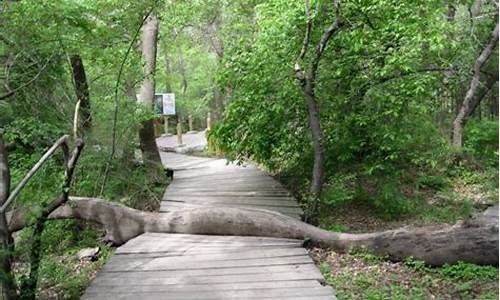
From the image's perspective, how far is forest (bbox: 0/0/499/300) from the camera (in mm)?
4867

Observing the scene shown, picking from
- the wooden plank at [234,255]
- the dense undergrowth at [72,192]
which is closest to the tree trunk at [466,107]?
the wooden plank at [234,255]

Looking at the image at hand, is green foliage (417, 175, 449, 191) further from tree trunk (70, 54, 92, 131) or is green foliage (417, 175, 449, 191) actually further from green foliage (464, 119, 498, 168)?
tree trunk (70, 54, 92, 131)

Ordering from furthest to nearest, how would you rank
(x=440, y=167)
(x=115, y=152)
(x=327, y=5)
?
1. (x=440, y=167)
2. (x=115, y=152)
3. (x=327, y=5)

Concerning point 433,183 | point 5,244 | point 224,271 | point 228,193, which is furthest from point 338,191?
point 5,244

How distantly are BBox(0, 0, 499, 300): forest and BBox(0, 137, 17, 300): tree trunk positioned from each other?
0.74 ft

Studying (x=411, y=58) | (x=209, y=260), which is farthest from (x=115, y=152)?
(x=411, y=58)

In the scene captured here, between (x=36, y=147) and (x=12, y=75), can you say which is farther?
(x=36, y=147)

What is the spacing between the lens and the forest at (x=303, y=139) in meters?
4.87

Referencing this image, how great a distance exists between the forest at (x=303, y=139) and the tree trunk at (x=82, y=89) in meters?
0.03

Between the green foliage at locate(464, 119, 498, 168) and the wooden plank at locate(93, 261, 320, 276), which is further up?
the green foliage at locate(464, 119, 498, 168)

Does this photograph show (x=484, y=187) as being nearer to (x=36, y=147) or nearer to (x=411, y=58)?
(x=411, y=58)

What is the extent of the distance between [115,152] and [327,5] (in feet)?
13.5

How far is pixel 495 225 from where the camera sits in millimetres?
4551

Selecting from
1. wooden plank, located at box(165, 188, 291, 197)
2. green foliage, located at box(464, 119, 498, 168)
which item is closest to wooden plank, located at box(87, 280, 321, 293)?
wooden plank, located at box(165, 188, 291, 197)
